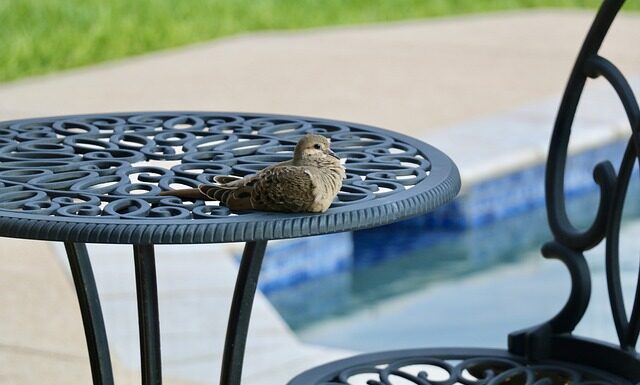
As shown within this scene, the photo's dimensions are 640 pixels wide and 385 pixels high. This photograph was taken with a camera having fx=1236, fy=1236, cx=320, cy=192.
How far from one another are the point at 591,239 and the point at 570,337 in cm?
21

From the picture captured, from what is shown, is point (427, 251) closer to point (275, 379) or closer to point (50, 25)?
point (275, 379)

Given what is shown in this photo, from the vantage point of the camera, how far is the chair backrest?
2463mm

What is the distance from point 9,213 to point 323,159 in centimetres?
51

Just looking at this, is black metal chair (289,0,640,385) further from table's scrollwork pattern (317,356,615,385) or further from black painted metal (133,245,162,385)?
black painted metal (133,245,162,385)

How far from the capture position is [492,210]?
6.05 m

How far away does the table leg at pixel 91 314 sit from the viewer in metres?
2.45

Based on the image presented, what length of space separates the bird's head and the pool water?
8.65ft

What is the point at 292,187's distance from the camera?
190 centimetres

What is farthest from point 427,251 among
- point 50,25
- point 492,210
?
point 50,25

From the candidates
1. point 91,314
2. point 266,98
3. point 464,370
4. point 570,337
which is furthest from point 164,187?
point 266,98

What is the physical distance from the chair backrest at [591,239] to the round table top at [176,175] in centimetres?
37

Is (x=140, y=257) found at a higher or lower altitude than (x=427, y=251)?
higher

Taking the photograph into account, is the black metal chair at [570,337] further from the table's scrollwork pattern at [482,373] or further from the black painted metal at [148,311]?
the black painted metal at [148,311]

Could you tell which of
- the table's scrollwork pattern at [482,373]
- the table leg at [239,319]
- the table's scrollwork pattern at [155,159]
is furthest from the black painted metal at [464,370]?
the table's scrollwork pattern at [155,159]
